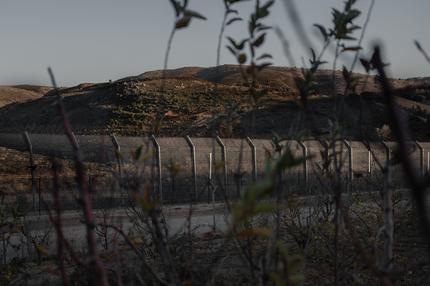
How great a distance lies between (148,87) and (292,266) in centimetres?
5185

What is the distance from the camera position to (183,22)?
1.86 m

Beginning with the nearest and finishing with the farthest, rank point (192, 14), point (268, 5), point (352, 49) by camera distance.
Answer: point (192, 14), point (268, 5), point (352, 49)

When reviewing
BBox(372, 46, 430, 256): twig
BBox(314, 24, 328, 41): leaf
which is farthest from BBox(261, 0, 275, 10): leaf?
BBox(372, 46, 430, 256): twig

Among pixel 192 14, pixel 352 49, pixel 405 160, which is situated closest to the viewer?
pixel 405 160

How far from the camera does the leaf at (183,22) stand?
1842mm

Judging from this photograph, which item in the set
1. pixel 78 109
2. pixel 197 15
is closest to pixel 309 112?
pixel 197 15

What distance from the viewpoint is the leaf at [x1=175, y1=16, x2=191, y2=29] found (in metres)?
1.84

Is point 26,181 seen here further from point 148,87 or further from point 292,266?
point 148,87

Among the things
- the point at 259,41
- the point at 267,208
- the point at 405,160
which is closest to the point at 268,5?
the point at 259,41

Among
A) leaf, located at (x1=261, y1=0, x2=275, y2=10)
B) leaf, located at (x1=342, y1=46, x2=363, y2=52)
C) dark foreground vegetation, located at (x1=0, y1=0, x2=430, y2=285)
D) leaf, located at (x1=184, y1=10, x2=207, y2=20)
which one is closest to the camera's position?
dark foreground vegetation, located at (x1=0, y1=0, x2=430, y2=285)

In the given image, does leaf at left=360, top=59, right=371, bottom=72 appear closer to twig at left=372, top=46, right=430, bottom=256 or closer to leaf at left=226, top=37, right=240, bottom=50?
leaf at left=226, top=37, right=240, bottom=50

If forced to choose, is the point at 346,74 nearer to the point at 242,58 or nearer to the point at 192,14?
the point at 242,58

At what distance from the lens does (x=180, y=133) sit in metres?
37.8

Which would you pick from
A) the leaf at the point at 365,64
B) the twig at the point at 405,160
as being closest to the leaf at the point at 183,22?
the leaf at the point at 365,64
